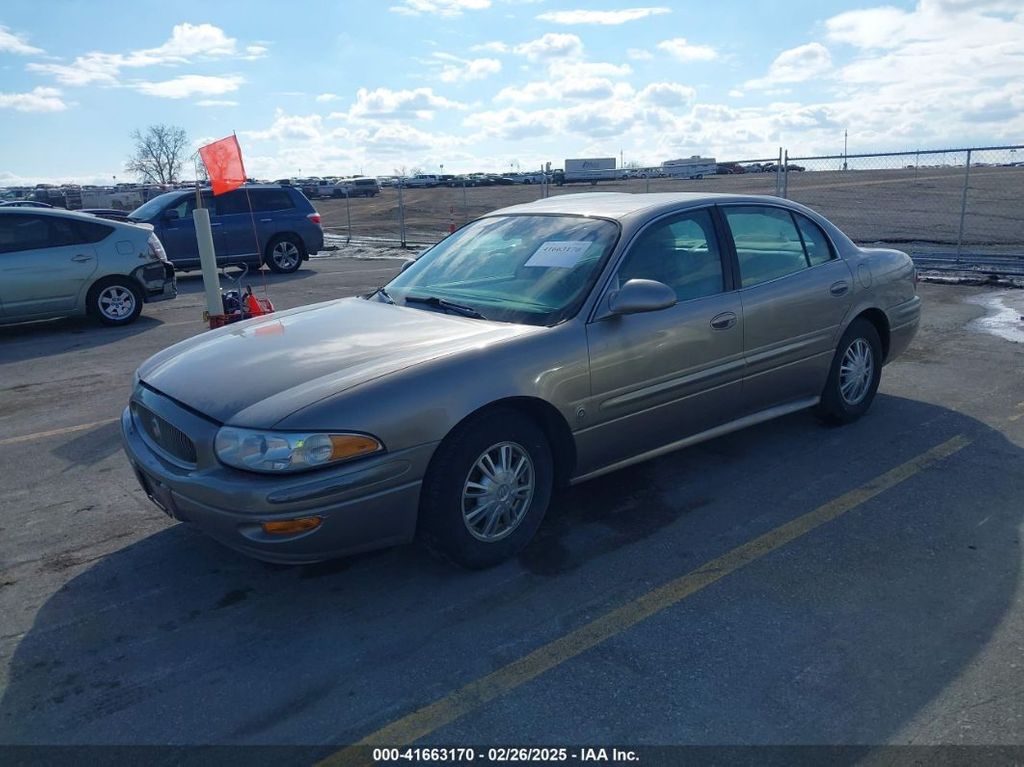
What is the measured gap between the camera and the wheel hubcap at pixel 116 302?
33.8 feet

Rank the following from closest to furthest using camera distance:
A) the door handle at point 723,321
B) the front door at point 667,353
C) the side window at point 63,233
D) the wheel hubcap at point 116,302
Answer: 1. the front door at point 667,353
2. the door handle at point 723,321
3. the side window at point 63,233
4. the wheel hubcap at point 116,302

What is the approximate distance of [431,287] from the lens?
481 centimetres

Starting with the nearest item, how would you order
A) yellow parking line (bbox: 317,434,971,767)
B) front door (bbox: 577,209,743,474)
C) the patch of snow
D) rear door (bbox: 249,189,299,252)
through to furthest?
yellow parking line (bbox: 317,434,971,767)
front door (bbox: 577,209,743,474)
the patch of snow
rear door (bbox: 249,189,299,252)

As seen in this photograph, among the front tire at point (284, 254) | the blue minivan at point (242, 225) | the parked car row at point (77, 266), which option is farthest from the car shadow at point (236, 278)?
the parked car row at point (77, 266)

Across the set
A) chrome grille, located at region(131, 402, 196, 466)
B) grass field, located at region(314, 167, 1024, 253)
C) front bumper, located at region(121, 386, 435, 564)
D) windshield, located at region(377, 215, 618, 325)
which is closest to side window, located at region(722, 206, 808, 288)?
windshield, located at region(377, 215, 618, 325)

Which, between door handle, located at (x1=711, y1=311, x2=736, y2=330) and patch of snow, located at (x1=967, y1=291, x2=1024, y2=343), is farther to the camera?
patch of snow, located at (x1=967, y1=291, x2=1024, y2=343)

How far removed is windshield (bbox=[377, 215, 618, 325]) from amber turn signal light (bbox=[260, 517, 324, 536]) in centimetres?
144

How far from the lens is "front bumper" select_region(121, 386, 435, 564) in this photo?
10.6 feet

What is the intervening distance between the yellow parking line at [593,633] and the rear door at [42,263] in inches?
349

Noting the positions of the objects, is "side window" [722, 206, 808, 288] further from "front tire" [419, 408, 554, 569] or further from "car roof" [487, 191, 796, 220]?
"front tire" [419, 408, 554, 569]

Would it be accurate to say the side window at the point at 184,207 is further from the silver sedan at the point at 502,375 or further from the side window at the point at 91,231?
the silver sedan at the point at 502,375

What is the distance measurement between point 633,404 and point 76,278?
8327 millimetres

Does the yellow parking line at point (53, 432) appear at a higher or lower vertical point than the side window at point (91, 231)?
lower

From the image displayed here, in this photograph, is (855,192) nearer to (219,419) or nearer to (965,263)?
(965,263)
